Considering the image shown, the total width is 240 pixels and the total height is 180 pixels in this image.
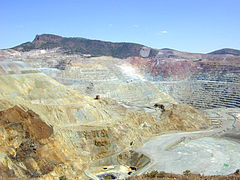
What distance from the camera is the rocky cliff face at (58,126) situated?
3588cm

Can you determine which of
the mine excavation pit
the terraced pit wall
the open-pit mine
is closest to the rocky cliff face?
the open-pit mine

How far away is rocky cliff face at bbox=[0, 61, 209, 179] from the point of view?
35.9m

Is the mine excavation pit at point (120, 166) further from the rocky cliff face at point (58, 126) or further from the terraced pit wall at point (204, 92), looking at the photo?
the terraced pit wall at point (204, 92)

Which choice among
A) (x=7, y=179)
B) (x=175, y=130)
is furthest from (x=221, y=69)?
(x=7, y=179)

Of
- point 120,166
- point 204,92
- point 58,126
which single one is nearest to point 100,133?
point 120,166

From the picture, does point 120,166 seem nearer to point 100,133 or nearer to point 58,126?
point 100,133

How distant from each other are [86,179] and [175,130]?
94.6ft

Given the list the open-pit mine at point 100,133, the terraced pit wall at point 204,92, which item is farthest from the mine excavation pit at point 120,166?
the terraced pit wall at point 204,92

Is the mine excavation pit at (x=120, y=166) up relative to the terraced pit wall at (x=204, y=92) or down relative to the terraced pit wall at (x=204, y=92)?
down

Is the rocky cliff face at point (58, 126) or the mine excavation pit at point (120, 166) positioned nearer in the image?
the rocky cliff face at point (58, 126)

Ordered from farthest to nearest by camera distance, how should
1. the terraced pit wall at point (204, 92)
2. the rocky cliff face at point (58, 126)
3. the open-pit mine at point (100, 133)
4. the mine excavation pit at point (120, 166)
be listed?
the terraced pit wall at point (204, 92), the mine excavation pit at point (120, 166), the open-pit mine at point (100, 133), the rocky cliff face at point (58, 126)

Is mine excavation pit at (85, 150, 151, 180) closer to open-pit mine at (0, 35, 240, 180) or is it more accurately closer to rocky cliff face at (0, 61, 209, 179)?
open-pit mine at (0, 35, 240, 180)

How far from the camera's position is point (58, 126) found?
47.4 m

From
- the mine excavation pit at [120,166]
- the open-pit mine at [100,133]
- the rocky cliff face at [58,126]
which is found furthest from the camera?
the mine excavation pit at [120,166]
